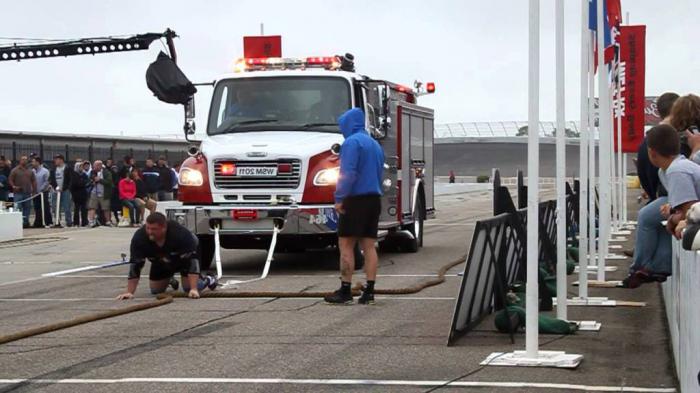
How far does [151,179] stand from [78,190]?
2141 mm

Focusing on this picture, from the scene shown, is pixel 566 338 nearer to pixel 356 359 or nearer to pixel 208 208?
pixel 356 359

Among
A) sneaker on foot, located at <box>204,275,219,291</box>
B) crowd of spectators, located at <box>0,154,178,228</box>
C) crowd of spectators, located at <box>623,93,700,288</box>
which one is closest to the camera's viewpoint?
crowd of spectators, located at <box>623,93,700,288</box>

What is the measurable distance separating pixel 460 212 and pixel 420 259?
72.4 feet

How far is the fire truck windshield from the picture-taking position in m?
16.4

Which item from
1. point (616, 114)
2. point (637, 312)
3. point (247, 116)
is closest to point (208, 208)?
point (247, 116)

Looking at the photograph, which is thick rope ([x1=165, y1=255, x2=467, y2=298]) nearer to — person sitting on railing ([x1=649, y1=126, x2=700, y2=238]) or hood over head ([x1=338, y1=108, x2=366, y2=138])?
hood over head ([x1=338, y1=108, x2=366, y2=138])

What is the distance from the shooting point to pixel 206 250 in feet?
54.3

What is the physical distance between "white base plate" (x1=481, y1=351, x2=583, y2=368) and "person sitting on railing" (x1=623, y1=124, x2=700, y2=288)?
0.94 metres

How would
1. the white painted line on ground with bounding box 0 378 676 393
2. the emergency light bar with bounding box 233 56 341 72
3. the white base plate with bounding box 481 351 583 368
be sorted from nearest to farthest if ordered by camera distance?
the white painted line on ground with bounding box 0 378 676 393
the white base plate with bounding box 481 351 583 368
the emergency light bar with bounding box 233 56 341 72

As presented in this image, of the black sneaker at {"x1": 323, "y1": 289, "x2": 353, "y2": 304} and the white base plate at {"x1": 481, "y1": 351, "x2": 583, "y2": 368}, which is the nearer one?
the white base plate at {"x1": 481, "y1": 351, "x2": 583, "y2": 368}

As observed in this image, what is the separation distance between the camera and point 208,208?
1569 cm

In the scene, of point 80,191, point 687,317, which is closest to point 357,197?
point 687,317

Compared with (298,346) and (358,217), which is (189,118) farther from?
Result: (298,346)

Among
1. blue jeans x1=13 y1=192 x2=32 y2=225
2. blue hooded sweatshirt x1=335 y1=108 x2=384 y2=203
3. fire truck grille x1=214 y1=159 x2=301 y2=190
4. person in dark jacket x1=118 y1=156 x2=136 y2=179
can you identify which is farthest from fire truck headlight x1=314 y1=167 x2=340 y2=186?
blue jeans x1=13 y1=192 x2=32 y2=225
